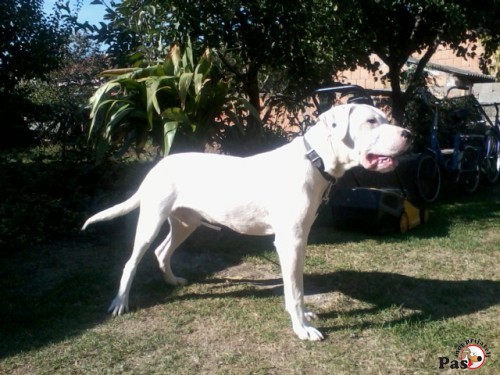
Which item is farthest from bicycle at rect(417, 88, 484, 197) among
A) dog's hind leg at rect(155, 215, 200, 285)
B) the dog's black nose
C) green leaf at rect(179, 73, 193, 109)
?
the dog's black nose

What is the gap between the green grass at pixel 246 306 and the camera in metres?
3.53

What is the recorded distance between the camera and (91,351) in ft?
12.0

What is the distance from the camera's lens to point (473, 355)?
11.6 ft

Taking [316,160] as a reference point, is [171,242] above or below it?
below

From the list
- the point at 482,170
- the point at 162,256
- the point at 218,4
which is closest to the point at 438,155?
the point at 482,170

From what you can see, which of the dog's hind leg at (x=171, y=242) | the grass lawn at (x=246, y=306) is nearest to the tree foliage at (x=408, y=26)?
the grass lawn at (x=246, y=306)

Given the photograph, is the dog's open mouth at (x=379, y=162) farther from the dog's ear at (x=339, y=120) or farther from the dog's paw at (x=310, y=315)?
the dog's paw at (x=310, y=315)

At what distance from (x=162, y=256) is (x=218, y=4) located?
328cm

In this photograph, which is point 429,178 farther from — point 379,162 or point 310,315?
point 379,162

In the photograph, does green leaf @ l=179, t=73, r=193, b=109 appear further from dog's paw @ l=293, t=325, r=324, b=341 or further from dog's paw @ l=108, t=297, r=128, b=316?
dog's paw @ l=293, t=325, r=324, b=341

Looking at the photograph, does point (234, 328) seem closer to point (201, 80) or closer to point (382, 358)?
point (382, 358)

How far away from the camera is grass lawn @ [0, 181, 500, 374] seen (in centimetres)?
353

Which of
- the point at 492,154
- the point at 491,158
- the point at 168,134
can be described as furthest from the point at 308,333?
the point at 492,154

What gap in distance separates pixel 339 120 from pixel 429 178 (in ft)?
17.8
